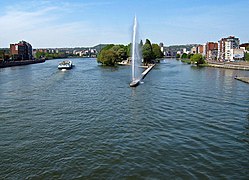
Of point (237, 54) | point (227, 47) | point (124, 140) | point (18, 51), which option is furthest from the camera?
point (227, 47)

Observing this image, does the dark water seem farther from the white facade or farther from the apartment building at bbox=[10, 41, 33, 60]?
the white facade

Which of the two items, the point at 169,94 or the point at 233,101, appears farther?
the point at 169,94

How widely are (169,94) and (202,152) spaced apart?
19.5 metres

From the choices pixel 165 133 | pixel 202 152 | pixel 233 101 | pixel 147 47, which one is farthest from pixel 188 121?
pixel 147 47

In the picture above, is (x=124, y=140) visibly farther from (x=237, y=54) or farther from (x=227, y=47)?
(x=227, y=47)

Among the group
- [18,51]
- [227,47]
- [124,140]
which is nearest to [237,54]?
[227,47]

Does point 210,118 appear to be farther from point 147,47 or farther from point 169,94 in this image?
point 147,47

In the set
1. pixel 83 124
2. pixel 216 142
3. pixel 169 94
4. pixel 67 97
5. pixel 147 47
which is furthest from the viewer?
pixel 147 47

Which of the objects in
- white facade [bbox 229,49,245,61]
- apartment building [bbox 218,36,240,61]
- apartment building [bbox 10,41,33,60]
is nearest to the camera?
apartment building [bbox 10,41,33,60]

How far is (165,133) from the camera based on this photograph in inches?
676

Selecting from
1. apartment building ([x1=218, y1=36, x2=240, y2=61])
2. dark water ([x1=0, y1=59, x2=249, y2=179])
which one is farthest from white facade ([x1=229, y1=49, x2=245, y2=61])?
dark water ([x1=0, y1=59, x2=249, y2=179])

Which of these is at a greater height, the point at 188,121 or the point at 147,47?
the point at 147,47

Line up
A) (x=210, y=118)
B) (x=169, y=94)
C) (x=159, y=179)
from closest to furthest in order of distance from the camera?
1. (x=159, y=179)
2. (x=210, y=118)
3. (x=169, y=94)

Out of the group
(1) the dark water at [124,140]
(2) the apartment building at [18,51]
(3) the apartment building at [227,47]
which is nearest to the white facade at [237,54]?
(3) the apartment building at [227,47]
